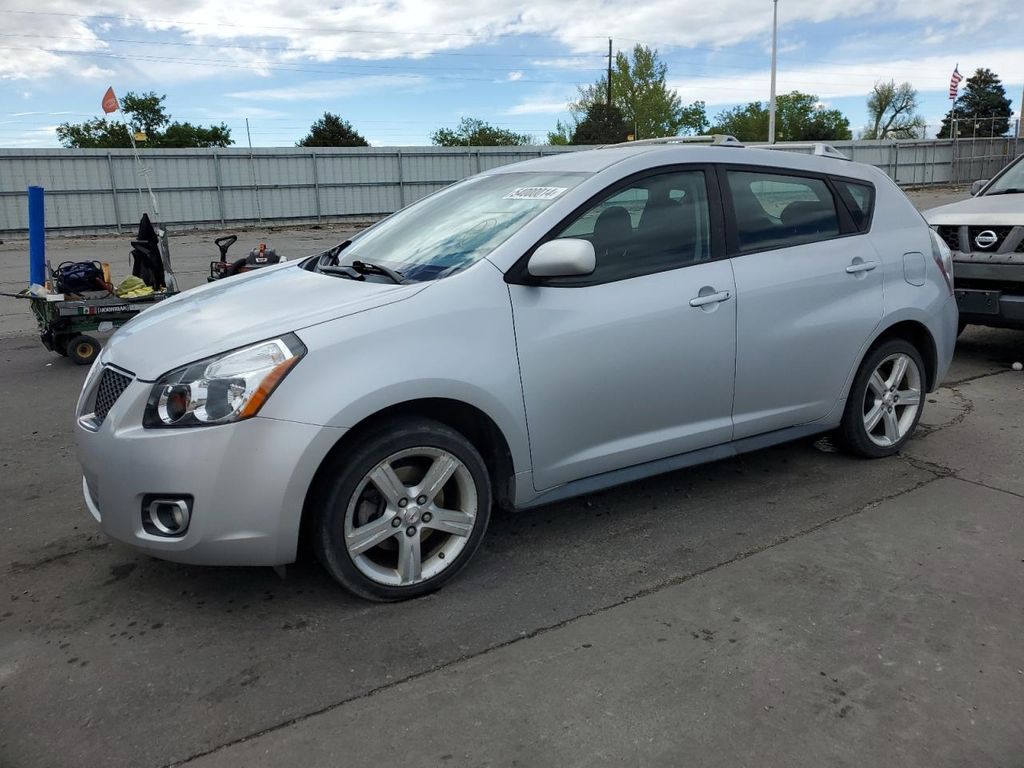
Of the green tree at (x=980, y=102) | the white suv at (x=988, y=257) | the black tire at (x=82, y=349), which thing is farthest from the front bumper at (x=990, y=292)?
the green tree at (x=980, y=102)

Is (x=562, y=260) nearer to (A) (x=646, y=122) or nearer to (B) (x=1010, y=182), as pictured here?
(B) (x=1010, y=182)

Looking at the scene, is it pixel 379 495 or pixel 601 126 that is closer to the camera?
pixel 379 495

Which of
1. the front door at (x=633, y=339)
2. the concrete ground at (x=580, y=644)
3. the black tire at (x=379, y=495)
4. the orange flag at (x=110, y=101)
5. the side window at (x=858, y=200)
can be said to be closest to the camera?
the concrete ground at (x=580, y=644)

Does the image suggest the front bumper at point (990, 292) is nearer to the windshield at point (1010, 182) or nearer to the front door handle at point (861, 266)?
the windshield at point (1010, 182)

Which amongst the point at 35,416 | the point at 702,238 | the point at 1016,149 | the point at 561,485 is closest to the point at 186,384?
the point at 561,485

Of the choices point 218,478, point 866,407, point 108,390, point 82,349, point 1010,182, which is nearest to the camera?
point 218,478

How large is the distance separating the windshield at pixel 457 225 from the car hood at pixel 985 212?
14.3ft

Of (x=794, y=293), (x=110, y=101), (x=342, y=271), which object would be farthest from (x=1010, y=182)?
(x=110, y=101)

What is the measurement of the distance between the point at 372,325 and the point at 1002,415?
4.72m

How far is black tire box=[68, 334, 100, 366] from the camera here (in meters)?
7.87

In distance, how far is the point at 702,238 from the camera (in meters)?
3.93

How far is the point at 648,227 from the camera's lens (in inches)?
150

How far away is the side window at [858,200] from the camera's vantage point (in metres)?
4.53

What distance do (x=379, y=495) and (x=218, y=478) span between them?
0.59 metres
